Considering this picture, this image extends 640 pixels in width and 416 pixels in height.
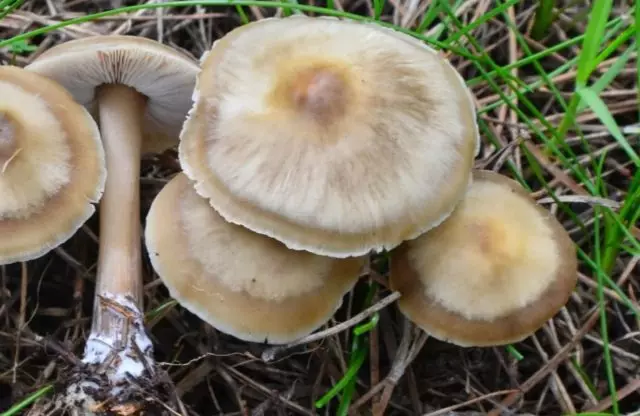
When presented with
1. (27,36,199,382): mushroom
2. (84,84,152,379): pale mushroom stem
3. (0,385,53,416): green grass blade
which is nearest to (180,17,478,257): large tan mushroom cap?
(27,36,199,382): mushroom

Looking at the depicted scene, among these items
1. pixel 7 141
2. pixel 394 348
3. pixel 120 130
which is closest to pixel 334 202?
pixel 394 348

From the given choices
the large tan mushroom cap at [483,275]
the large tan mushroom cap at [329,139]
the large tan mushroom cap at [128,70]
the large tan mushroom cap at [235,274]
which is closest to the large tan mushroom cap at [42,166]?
the large tan mushroom cap at [128,70]

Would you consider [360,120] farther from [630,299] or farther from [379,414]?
[630,299]

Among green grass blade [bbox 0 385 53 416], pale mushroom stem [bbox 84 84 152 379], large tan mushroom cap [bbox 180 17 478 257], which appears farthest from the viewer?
pale mushroom stem [bbox 84 84 152 379]

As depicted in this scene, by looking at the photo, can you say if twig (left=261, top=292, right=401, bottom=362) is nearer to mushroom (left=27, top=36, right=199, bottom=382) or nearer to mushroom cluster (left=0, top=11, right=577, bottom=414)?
mushroom cluster (left=0, top=11, right=577, bottom=414)

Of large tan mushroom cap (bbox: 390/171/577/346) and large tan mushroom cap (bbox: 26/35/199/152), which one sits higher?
large tan mushroom cap (bbox: 26/35/199/152)
